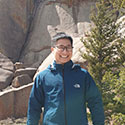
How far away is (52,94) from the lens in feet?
6.25

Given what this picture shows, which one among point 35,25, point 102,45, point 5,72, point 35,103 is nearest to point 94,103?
point 35,103

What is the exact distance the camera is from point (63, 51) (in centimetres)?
200

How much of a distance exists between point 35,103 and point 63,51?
667 mm

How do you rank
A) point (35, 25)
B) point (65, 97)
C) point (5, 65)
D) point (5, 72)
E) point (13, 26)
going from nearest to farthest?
point (65, 97) → point (5, 72) → point (5, 65) → point (13, 26) → point (35, 25)

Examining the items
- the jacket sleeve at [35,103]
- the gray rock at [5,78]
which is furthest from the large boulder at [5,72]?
the jacket sleeve at [35,103]

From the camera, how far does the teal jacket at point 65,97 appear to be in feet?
6.04

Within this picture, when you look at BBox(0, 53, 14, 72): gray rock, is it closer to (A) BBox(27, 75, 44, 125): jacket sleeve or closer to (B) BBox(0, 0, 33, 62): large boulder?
(B) BBox(0, 0, 33, 62): large boulder

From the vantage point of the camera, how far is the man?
1845mm

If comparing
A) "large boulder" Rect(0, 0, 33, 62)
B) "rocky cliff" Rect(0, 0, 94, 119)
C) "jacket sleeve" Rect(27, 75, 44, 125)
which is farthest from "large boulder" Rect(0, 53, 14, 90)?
"jacket sleeve" Rect(27, 75, 44, 125)

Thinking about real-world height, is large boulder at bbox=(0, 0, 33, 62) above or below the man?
above

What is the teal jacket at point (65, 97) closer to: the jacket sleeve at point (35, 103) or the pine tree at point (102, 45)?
the jacket sleeve at point (35, 103)

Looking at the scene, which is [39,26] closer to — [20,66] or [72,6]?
[72,6]

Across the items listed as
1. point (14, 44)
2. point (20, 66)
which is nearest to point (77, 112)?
point (20, 66)

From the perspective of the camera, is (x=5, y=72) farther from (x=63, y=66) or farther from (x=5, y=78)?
(x=63, y=66)
